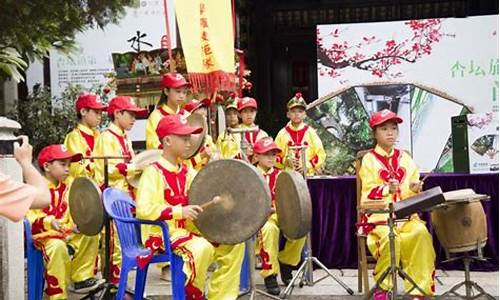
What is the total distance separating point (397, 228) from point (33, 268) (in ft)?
8.80

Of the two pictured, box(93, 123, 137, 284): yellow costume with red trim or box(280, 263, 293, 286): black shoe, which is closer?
box(93, 123, 137, 284): yellow costume with red trim

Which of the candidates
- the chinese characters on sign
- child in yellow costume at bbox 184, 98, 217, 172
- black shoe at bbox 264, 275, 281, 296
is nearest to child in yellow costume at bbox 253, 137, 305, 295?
black shoe at bbox 264, 275, 281, 296

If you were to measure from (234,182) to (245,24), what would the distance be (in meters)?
8.03

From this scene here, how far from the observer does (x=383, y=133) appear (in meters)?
5.89

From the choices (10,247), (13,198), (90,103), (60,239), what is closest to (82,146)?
(90,103)

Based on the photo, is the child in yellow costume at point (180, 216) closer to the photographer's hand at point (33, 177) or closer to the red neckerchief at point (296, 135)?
the photographer's hand at point (33, 177)

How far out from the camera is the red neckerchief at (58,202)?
18.7ft

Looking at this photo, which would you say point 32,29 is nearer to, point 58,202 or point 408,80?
point 58,202

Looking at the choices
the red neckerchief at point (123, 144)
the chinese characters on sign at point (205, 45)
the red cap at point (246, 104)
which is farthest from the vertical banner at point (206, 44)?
the red cap at point (246, 104)

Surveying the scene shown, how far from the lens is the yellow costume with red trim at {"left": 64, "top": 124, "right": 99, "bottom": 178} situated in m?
6.87

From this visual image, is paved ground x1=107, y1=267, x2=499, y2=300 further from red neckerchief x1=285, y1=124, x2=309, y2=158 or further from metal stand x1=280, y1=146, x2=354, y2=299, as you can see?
red neckerchief x1=285, y1=124, x2=309, y2=158

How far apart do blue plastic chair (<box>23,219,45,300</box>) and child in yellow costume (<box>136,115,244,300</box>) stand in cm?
102

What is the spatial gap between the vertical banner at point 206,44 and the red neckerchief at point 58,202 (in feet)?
5.00

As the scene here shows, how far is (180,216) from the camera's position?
461cm
